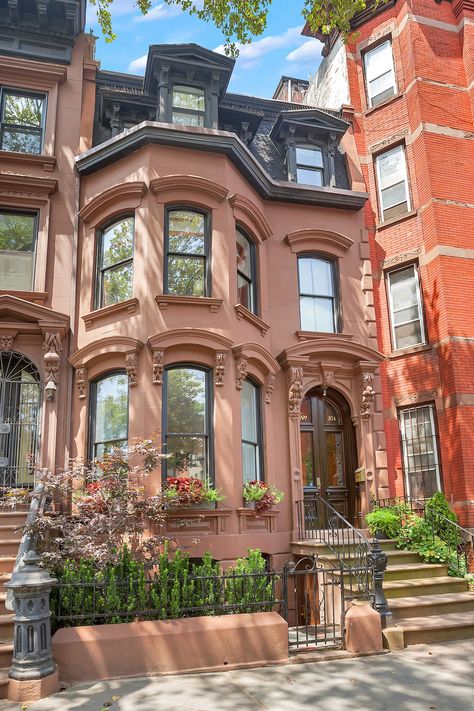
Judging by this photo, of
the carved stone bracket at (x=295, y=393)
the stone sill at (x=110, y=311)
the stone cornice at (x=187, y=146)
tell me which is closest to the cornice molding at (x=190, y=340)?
the stone sill at (x=110, y=311)

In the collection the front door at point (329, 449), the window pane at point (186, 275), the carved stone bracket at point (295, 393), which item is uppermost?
the window pane at point (186, 275)

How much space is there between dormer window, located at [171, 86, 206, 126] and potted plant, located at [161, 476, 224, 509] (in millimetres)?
7582

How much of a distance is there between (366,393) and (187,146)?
6.25m

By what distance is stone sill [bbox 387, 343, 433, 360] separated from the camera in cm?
1415

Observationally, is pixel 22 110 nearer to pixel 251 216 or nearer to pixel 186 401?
pixel 251 216

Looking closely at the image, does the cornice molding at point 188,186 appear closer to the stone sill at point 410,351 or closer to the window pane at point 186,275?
the window pane at point 186,275

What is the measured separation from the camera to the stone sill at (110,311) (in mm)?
11102

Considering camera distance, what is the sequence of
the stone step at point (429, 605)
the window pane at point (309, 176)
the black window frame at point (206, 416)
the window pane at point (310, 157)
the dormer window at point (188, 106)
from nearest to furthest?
the stone step at point (429, 605) → the black window frame at point (206, 416) → the dormer window at point (188, 106) → the window pane at point (309, 176) → the window pane at point (310, 157)

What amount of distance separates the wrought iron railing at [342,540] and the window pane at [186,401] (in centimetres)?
269

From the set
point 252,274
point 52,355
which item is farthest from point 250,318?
point 52,355

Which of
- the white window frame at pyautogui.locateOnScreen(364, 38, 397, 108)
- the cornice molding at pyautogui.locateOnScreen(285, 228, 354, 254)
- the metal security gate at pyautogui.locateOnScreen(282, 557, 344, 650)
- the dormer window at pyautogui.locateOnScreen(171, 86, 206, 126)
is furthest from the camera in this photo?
the white window frame at pyautogui.locateOnScreen(364, 38, 397, 108)

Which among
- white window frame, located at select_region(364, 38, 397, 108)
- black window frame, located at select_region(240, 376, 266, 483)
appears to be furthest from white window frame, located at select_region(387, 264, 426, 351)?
white window frame, located at select_region(364, 38, 397, 108)

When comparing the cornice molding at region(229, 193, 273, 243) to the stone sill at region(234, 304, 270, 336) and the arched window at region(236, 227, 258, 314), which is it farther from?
the stone sill at region(234, 304, 270, 336)

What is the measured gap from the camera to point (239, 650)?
7473 millimetres
